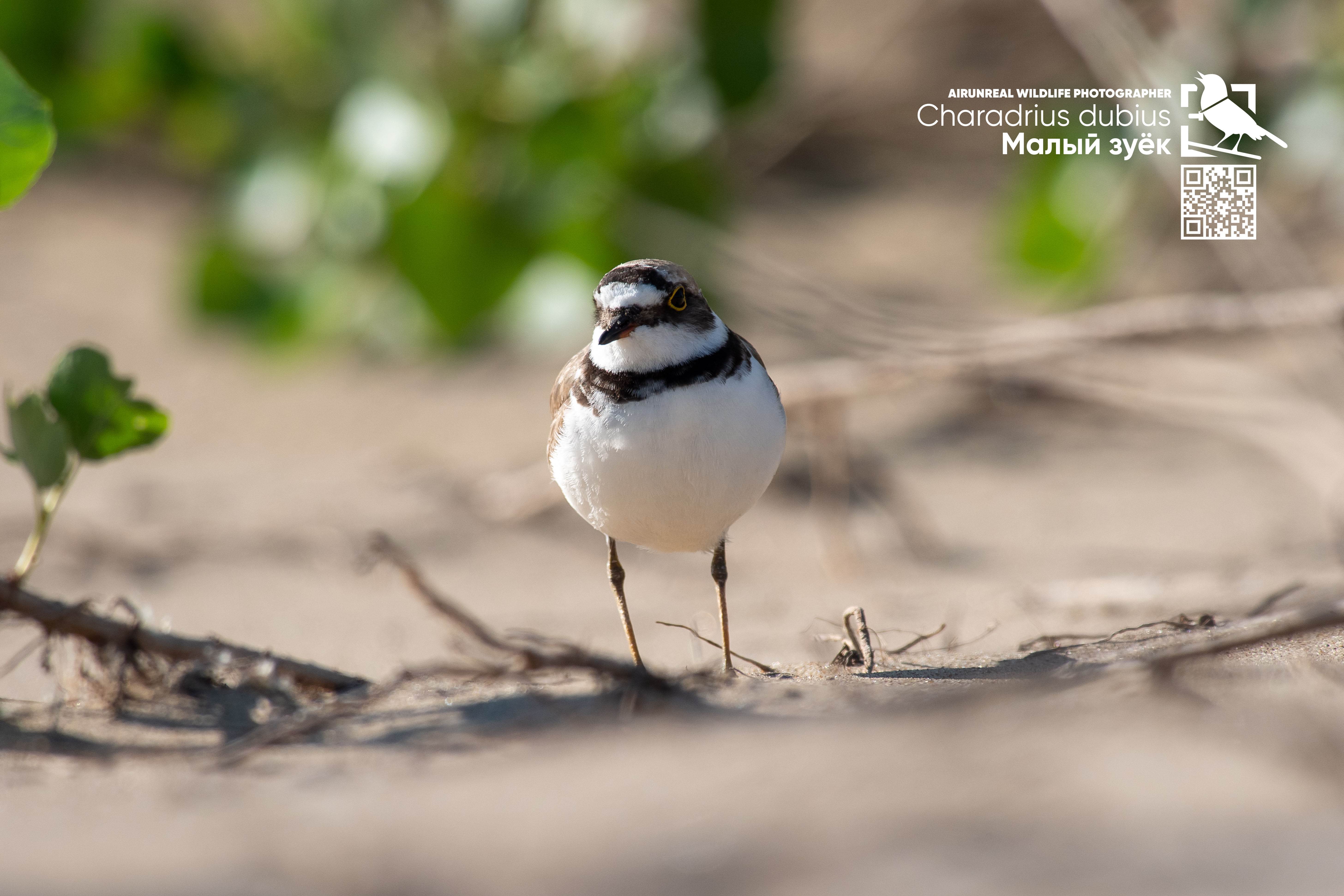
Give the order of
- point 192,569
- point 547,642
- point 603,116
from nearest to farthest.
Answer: point 547,642 < point 192,569 < point 603,116

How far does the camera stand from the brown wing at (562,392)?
11.7 feet

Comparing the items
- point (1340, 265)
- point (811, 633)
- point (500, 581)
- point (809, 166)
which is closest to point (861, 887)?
point (811, 633)

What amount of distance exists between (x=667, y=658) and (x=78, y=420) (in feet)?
7.14

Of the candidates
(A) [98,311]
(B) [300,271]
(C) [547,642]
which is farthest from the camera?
(A) [98,311]

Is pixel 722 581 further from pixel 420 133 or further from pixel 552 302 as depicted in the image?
pixel 420 133

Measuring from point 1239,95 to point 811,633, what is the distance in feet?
19.0

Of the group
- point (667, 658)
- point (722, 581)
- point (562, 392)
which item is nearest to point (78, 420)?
point (562, 392)

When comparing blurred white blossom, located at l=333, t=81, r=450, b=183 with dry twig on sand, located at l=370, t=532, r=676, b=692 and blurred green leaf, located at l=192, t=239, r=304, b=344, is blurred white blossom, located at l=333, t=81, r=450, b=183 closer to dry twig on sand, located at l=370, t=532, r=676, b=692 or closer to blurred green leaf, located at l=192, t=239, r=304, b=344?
blurred green leaf, located at l=192, t=239, r=304, b=344

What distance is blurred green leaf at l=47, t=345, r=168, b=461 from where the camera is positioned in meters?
3.30

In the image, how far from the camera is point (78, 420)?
10.9 ft

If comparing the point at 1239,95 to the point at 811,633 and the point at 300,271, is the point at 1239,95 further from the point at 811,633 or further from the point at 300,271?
the point at 300,271

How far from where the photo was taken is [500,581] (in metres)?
6.11

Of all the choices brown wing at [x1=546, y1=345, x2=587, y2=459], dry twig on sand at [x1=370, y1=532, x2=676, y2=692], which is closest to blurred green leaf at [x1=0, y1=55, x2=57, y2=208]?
brown wing at [x1=546, y1=345, x2=587, y2=459]

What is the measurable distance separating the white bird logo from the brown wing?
5.36 meters
